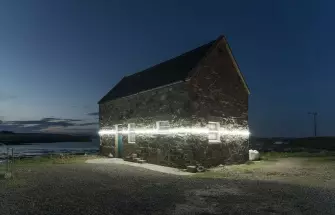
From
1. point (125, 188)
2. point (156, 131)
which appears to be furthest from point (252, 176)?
point (156, 131)

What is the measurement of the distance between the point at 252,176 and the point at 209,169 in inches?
123

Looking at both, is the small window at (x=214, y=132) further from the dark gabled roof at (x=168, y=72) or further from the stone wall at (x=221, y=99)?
the dark gabled roof at (x=168, y=72)

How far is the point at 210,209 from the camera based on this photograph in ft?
25.2

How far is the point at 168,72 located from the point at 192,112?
15.2ft

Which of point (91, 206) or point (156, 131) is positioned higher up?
point (156, 131)

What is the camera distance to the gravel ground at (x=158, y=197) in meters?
7.67

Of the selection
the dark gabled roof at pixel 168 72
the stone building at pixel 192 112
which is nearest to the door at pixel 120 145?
the stone building at pixel 192 112

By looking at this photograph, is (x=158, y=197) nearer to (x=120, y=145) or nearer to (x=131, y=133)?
(x=131, y=133)

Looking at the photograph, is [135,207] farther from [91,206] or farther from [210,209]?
[210,209]

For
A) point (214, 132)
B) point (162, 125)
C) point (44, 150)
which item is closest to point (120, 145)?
point (162, 125)

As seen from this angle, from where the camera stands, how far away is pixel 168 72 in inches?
783

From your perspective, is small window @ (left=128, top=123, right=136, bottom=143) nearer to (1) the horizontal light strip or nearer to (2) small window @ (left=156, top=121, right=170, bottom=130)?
(1) the horizontal light strip

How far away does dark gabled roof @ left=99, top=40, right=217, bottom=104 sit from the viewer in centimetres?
1776

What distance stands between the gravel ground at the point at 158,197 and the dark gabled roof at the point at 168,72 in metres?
7.14
